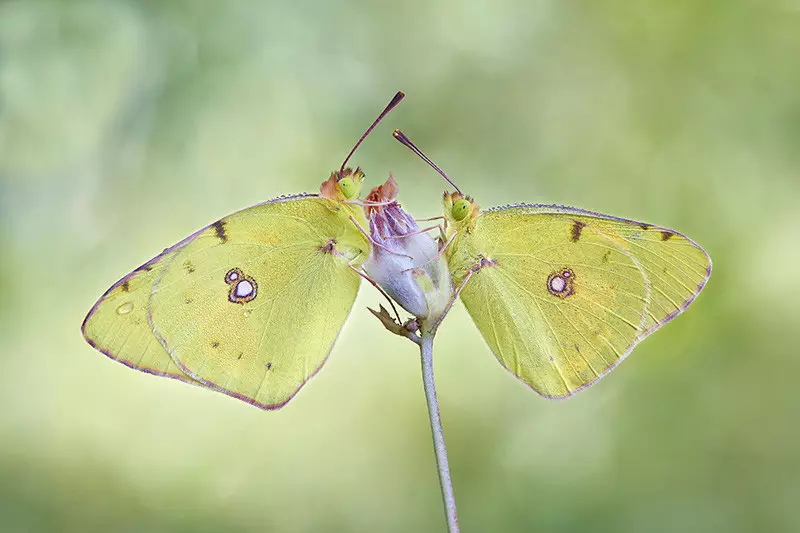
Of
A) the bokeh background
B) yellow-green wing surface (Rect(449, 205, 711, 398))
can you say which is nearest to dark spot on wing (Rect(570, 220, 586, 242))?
yellow-green wing surface (Rect(449, 205, 711, 398))

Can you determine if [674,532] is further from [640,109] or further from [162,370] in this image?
[162,370]

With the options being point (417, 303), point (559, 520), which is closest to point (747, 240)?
point (559, 520)

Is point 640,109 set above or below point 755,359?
above

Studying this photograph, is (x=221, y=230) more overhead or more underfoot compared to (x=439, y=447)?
more overhead

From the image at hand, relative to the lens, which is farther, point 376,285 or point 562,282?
point 562,282

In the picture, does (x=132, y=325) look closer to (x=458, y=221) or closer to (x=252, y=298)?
(x=252, y=298)

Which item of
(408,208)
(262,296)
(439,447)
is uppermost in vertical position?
(408,208)

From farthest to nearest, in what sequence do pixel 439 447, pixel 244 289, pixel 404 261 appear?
1. pixel 244 289
2. pixel 404 261
3. pixel 439 447

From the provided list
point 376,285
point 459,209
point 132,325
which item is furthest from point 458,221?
point 132,325
